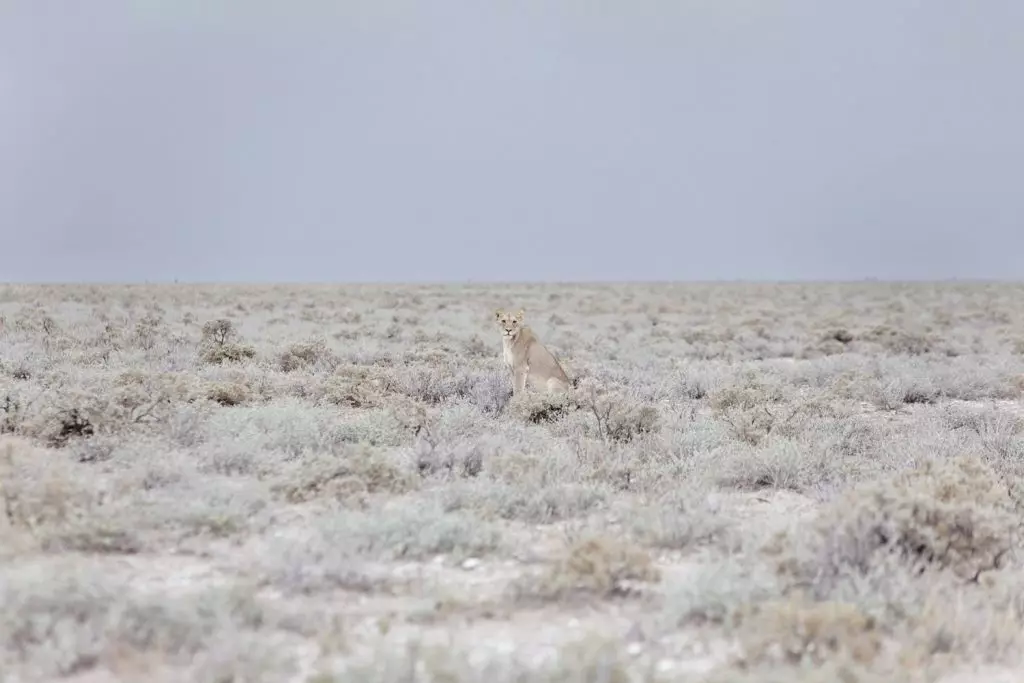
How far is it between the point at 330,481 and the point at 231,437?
1846 mm

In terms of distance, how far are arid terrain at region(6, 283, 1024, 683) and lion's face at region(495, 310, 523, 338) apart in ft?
2.50

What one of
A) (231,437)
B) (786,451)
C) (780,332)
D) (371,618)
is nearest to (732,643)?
(371,618)

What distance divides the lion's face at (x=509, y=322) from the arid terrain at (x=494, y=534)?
76 centimetres

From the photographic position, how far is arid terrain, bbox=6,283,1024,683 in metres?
3.89

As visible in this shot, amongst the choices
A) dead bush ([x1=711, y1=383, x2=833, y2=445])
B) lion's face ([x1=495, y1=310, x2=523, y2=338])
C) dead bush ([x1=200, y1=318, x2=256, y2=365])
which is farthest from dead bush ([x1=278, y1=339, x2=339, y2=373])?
dead bush ([x1=711, y1=383, x2=833, y2=445])

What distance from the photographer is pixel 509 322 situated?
11.4m

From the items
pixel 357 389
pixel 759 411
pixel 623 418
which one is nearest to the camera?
pixel 623 418

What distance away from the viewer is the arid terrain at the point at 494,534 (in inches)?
153

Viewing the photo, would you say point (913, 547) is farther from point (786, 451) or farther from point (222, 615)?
point (222, 615)

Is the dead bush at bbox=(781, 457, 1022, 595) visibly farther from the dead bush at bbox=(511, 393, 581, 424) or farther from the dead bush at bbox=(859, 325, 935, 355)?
the dead bush at bbox=(859, 325, 935, 355)

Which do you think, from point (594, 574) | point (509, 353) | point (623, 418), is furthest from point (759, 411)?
point (594, 574)

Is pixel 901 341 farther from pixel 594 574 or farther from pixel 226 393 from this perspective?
pixel 594 574

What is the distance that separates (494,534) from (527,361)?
573 centimetres

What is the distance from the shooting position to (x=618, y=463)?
24.5 feet
